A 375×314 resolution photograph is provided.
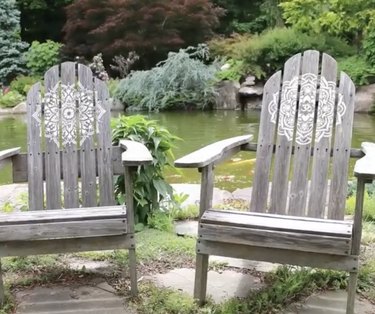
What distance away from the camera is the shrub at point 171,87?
10703 mm

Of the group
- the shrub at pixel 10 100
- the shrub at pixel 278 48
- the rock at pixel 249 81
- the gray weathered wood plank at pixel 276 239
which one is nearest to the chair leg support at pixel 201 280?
the gray weathered wood plank at pixel 276 239

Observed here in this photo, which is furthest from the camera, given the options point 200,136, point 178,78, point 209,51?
point 209,51

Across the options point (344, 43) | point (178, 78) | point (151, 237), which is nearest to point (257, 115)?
point (178, 78)

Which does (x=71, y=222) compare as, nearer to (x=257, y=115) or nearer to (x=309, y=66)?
(x=309, y=66)

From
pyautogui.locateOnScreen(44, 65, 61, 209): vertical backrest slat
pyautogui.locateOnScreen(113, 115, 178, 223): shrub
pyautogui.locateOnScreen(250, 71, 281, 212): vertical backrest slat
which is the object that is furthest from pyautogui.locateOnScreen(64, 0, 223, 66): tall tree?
pyautogui.locateOnScreen(250, 71, 281, 212): vertical backrest slat

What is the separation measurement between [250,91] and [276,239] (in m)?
9.38

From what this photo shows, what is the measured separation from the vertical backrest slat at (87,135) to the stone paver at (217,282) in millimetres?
501

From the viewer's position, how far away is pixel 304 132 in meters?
2.45

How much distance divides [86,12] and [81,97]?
11792mm

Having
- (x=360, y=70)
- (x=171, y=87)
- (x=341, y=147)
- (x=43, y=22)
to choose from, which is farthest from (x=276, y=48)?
(x=341, y=147)

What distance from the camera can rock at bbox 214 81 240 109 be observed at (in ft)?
36.4

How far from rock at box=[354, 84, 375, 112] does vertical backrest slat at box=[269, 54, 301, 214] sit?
8056mm

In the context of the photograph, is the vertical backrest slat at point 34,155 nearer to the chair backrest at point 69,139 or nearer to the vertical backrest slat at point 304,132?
the chair backrest at point 69,139

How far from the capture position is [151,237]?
2.71 metres
